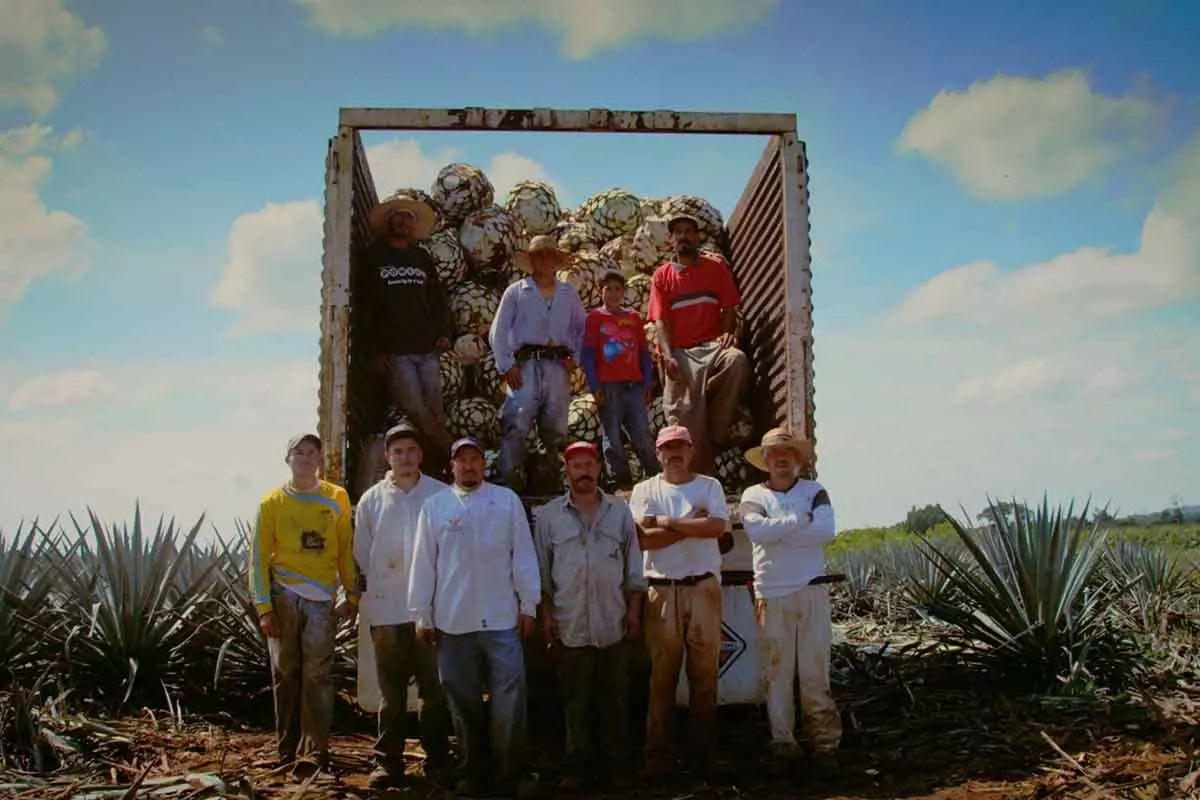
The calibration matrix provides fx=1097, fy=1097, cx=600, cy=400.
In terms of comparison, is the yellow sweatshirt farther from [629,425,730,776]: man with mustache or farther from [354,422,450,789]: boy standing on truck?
[629,425,730,776]: man with mustache

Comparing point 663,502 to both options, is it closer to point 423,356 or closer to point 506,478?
A: point 506,478

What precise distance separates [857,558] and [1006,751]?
8992 mm

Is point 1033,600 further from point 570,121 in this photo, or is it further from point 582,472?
point 570,121

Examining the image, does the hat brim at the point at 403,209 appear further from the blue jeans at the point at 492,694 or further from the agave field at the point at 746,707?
the blue jeans at the point at 492,694

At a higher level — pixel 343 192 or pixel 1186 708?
pixel 343 192

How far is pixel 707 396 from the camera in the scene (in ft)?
23.1

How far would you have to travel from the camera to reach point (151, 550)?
734cm

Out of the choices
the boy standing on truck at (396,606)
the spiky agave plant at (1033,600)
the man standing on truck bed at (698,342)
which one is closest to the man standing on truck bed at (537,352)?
the man standing on truck bed at (698,342)

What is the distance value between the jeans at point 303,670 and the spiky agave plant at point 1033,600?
3.87 metres

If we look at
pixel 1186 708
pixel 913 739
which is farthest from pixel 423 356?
pixel 1186 708

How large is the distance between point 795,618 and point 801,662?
23cm

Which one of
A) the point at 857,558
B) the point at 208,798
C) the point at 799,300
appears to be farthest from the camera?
the point at 857,558

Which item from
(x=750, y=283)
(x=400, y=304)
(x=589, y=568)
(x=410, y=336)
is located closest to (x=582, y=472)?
(x=589, y=568)

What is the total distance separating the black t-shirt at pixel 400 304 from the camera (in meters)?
7.04
